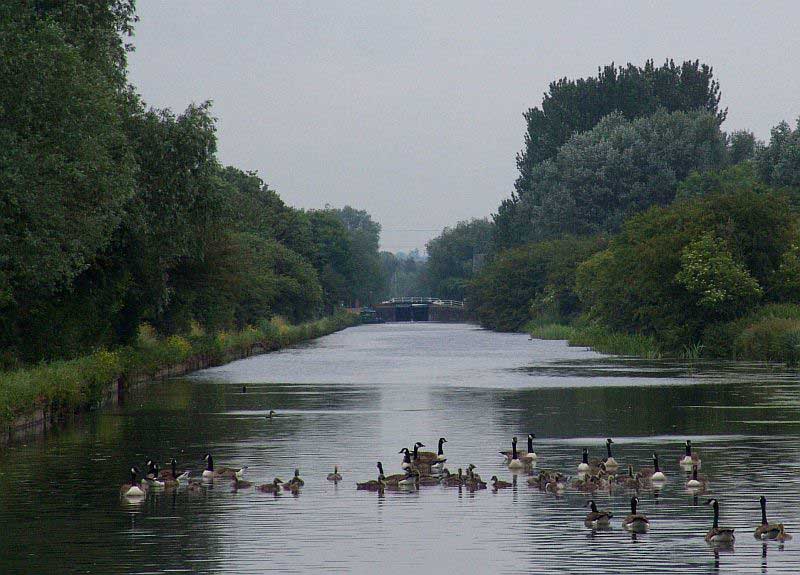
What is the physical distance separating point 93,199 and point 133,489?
18368 millimetres

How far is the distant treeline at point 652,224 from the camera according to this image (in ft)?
286

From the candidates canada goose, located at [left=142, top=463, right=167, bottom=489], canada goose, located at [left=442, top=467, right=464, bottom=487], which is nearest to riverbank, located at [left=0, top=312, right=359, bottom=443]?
canada goose, located at [left=142, top=463, right=167, bottom=489]

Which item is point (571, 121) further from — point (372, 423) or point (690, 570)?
point (690, 570)

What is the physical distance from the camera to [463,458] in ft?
122

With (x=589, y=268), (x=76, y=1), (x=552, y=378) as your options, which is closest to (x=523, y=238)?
(x=589, y=268)

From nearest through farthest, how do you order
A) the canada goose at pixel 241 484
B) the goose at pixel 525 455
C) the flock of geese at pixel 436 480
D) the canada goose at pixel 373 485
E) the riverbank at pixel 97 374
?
the flock of geese at pixel 436 480 → the canada goose at pixel 373 485 → the canada goose at pixel 241 484 → the goose at pixel 525 455 → the riverbank at pixel 97 374

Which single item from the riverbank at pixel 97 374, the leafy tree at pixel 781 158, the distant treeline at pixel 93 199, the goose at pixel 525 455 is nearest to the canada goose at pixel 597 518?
the goose at pixel 525 455

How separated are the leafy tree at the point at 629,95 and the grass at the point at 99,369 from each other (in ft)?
235

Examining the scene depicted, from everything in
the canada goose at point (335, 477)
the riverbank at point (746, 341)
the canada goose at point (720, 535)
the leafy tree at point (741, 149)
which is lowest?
the canada goose at point (720, 535)

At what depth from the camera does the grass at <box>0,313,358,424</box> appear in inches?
1650

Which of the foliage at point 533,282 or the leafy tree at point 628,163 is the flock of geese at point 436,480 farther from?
the leafy tree at point 628,163

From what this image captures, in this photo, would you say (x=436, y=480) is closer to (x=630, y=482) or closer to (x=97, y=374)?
(x=630, y=482)

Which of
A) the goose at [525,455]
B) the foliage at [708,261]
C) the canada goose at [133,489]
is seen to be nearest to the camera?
the canada goose at [133,489]

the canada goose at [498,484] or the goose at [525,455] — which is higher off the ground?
the goose at [525,455]
